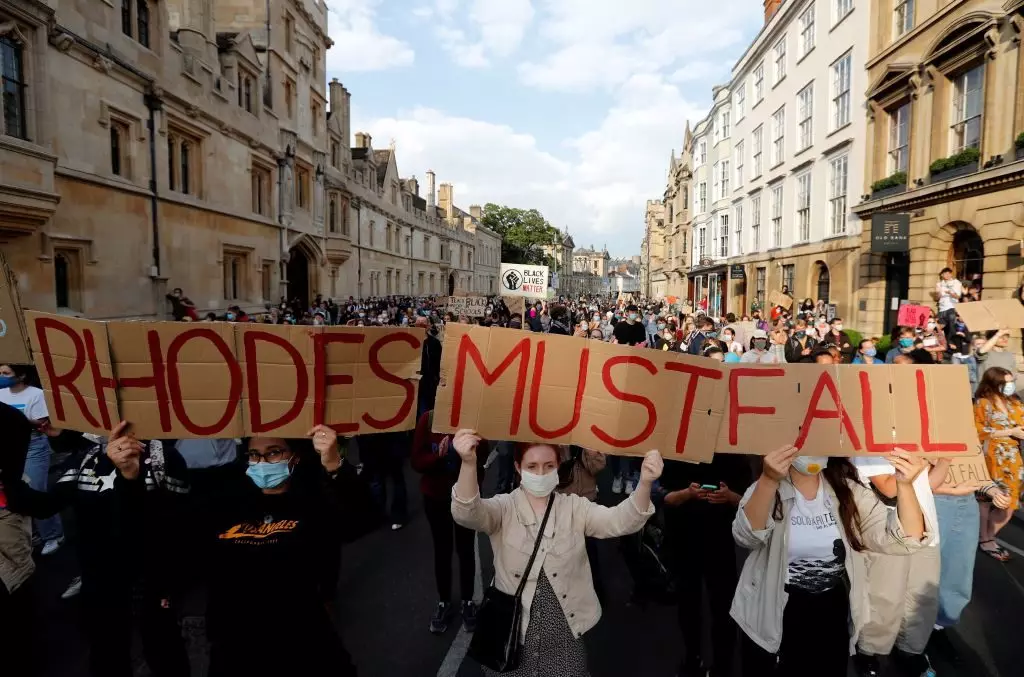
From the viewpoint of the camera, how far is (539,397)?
2.86 metres

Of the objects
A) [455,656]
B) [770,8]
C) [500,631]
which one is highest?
[770,8]

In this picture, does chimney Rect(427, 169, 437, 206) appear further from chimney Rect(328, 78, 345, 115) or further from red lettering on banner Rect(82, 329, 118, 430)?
red lettering on banner Rect(82, 329, 118, 430)

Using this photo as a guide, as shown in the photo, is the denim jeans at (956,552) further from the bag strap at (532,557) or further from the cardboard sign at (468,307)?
the cardboard sign at (468,307)

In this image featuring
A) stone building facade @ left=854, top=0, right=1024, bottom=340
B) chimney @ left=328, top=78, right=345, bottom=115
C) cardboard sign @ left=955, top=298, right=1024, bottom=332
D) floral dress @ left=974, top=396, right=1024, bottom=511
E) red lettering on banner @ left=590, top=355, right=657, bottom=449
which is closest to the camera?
red lettering on banner @ left=590, top=355, right=657, bottom=449

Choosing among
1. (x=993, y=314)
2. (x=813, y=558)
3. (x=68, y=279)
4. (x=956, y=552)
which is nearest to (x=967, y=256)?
(x=993, y=314)

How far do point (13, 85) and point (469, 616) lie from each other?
13.1 m

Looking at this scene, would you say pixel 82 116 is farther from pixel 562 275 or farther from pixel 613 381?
pixel 562 275

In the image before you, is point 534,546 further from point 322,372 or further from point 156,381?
point 156,381

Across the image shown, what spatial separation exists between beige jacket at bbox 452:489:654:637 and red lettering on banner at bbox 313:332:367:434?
841 mm

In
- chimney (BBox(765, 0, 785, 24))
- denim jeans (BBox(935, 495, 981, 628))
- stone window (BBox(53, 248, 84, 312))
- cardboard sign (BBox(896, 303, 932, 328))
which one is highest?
chimney (BBox(765, 0, 785, 24))

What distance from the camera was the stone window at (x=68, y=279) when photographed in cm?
1250

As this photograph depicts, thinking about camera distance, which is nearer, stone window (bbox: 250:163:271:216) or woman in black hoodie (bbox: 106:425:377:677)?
woman in black hoodie (bbox: 106:425:377:677)

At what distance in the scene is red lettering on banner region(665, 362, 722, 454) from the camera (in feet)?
9.24

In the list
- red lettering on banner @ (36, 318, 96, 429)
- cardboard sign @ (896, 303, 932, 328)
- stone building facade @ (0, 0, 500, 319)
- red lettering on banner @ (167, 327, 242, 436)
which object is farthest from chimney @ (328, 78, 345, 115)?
red lettering on banner @ (167, 327, 242, 436)
